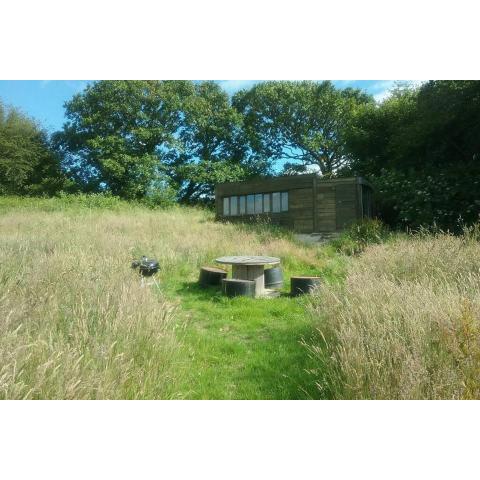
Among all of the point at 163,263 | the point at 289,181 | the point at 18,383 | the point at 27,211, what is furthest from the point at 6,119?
the point at 289,181

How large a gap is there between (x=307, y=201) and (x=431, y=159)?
4.43 m

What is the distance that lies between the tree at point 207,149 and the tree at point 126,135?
1.78 ft

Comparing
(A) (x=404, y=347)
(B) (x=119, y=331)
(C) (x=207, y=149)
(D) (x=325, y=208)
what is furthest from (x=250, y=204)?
(A) (x=404, y=347)

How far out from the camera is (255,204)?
1574 centimetres

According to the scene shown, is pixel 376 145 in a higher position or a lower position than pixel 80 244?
higher

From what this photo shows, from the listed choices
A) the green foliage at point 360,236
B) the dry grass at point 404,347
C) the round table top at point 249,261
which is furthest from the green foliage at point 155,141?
the dry grass at point 404,347

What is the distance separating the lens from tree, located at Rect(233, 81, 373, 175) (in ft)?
41.8

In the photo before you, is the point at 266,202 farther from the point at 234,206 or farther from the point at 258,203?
the point at 234,206

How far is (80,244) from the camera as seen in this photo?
7746 mm

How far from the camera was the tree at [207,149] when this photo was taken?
1270cm

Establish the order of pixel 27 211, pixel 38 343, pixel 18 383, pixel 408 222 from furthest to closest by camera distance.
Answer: pixel 408 222 → pixel 27 211 → pixel 38 343 → pixel 18 383
